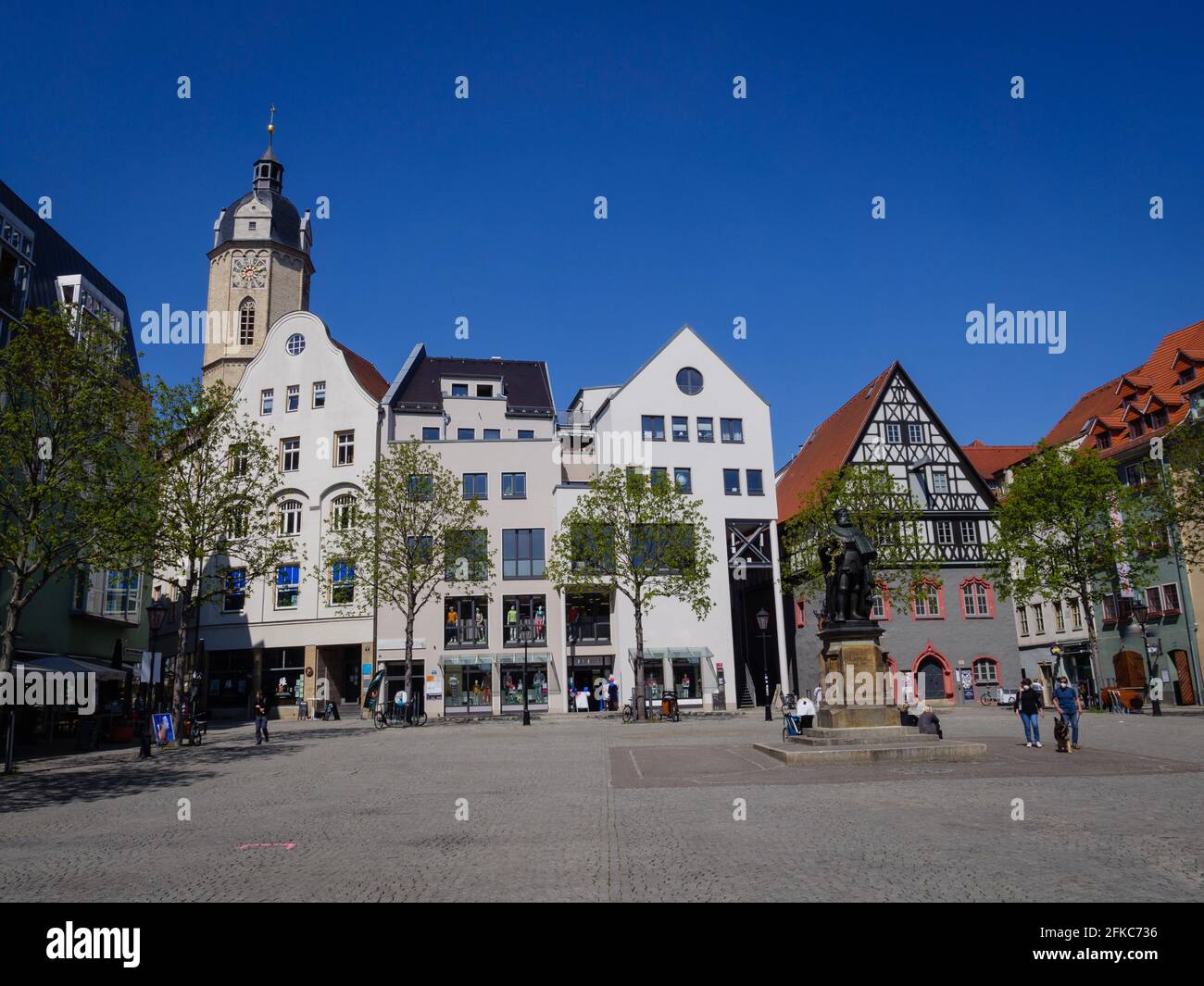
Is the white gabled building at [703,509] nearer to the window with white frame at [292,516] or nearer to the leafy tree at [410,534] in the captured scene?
the leafy tree at [410,534]

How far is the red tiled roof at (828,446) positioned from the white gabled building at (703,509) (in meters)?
3.99

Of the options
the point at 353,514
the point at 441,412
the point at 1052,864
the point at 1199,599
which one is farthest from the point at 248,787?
the point at 1199,599

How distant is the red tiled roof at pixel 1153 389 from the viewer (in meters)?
45.8

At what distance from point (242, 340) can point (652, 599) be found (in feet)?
118

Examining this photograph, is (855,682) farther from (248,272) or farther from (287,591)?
(248,272)

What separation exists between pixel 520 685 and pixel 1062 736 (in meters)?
31.9

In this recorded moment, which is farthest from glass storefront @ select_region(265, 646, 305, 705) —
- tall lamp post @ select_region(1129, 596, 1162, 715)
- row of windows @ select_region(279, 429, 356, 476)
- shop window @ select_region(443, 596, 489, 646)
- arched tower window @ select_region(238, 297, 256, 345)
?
tall lamp post @ select_region(1129, 596, 1162, 715)

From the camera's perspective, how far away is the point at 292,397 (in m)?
52.9

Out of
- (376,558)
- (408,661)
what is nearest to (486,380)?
(376,558)

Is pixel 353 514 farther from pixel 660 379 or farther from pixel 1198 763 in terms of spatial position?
pixel 1198 763

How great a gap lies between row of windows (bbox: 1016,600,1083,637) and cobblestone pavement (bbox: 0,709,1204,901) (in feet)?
111

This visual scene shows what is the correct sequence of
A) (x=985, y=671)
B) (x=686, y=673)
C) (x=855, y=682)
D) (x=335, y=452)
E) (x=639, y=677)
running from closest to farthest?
(x=855, y=682)
(x=639, y=677)
(x=686, y=673)
(x=985, y=671)
(x=335, y=452)

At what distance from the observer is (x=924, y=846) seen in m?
9.66

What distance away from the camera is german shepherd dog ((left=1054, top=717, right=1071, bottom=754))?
763 inches
